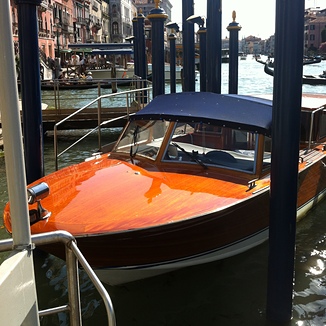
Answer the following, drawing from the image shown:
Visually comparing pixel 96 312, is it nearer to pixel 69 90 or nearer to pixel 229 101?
pixel 229 101

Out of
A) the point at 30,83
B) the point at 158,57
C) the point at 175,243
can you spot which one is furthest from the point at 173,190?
the point at 158,57

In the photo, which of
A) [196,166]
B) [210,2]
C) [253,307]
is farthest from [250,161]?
[210,2]

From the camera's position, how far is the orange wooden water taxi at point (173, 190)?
4.00 metres

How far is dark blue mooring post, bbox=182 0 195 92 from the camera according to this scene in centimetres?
1084

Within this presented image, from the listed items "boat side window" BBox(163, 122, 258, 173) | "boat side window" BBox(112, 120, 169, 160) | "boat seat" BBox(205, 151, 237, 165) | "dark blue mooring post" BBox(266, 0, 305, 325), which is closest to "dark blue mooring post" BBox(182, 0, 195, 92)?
"boat side window" BBox(112, 120, 169, 160)

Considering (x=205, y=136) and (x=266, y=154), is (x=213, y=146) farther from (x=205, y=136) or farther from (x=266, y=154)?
(x=266, y=154)

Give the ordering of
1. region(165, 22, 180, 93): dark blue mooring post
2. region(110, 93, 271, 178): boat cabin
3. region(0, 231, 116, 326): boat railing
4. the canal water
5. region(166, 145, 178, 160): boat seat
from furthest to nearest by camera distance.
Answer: region(165, 22, 180, 93): dark blue mooring post → region(166, 145, 178, 160): boat seat → region(110, 93, 271, 178): boat cabin → the canal water → region(0, 231, 116, 326): boat railing

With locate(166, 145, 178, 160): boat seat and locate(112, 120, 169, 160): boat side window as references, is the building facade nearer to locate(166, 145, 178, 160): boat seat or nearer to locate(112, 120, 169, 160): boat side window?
locate(112, 120, 169, 160): boat side window

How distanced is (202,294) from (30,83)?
9.79 feet

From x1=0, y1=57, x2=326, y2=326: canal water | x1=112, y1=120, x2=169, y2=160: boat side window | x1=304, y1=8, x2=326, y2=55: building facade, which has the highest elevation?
x1=304, y1=8, x2=326, y2=55: building facade

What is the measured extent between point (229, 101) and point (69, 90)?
28.3 metres

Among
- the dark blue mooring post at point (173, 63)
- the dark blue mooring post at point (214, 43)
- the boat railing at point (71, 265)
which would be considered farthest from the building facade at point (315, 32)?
the boat railing at point (71, 265)

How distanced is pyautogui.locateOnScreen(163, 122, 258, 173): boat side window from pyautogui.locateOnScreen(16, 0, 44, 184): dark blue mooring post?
152cm

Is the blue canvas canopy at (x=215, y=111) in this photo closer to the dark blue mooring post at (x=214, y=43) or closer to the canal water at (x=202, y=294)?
the canal water at (x=202, y=294)
